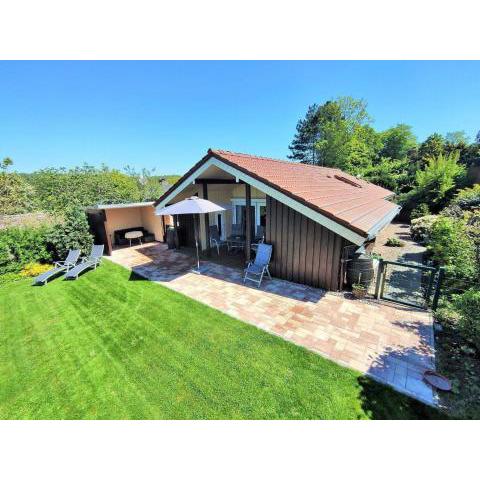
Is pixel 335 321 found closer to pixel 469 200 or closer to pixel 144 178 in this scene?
pixel 469 200

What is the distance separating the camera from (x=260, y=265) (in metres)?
8.19

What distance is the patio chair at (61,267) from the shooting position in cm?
896

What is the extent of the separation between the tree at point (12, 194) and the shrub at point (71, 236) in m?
16.6

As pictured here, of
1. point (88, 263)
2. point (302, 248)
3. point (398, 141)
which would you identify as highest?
point (398, 141)

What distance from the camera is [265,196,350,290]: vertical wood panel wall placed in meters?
6.92

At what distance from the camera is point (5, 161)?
81.3 ft

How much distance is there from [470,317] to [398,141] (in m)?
49.9

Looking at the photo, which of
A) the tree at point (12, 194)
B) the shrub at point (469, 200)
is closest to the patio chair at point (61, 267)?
the tree at point (12, 194)

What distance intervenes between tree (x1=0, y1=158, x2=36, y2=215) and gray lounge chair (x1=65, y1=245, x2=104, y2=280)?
18.5 meters

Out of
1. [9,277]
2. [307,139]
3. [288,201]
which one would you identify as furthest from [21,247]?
[307,139]

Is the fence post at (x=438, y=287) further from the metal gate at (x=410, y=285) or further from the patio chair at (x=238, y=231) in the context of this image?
the patio chair at (x=238, y=231)
